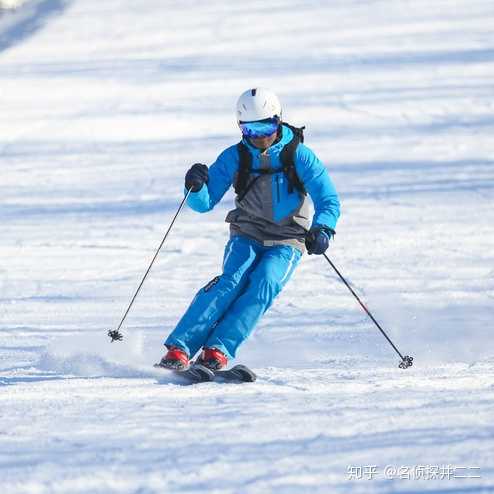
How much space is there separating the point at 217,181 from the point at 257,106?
559 mm

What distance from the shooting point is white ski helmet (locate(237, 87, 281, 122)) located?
238 inches

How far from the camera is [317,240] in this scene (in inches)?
233

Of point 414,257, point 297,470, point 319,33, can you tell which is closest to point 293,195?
point 297,470

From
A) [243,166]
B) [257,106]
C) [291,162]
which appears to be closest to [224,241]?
[243,166]

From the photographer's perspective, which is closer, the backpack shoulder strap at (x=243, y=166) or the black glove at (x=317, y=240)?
the black glove at (x=317, y=240)

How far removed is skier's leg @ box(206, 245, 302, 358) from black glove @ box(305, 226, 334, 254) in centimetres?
23

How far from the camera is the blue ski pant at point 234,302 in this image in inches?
231

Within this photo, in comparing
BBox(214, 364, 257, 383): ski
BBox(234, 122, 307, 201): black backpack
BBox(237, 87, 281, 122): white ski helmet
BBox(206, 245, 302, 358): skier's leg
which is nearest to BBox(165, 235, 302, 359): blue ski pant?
BBox(206, 245, 302, 358): skier's leg

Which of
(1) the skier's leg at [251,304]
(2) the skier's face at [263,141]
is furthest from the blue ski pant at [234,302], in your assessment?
(2) the skier's face at [263,141]

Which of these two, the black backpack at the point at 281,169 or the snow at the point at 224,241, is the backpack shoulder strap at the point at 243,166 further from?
the snow at the point at 224,241

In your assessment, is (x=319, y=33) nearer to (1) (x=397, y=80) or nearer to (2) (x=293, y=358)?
(1) (x=397, y=80)

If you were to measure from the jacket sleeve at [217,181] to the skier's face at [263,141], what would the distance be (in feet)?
0.55

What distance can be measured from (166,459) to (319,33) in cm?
1895

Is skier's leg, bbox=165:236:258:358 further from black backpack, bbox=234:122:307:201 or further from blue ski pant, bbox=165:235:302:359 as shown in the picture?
black backpack, bbox=234:122:307:201
